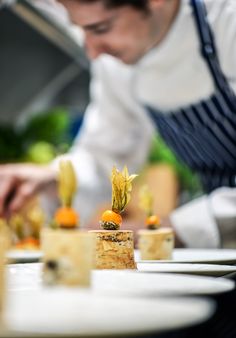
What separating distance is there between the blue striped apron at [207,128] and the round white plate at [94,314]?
4.18ft

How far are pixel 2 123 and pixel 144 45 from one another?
176 centimetres

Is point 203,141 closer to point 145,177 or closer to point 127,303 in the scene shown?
point 127,303

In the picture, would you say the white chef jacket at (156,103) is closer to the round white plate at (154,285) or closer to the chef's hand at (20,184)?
the chef's hand at (20,184)

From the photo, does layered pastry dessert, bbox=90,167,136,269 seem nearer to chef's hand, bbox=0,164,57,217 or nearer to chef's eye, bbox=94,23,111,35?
chef's eye, bbox=94,23,111,35

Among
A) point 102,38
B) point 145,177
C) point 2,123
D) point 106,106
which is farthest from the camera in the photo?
point 145,177

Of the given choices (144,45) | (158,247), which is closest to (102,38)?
(144,45)

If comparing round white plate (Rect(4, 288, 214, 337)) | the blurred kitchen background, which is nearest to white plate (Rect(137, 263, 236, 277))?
round white plate (Rect(4, 288, 214, 337))

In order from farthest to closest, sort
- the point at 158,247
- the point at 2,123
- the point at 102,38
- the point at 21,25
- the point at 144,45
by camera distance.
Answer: the point at 2,123 → the point at 21,25 → the point at 144,45 → the point at 102,38 → the point at 158,247

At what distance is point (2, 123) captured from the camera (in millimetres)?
3379

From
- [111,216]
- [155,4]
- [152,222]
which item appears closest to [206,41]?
[155,4]

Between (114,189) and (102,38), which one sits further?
(102,38)

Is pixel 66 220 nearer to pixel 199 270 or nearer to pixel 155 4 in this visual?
pixel 199 270

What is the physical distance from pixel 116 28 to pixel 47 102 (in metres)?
1.94

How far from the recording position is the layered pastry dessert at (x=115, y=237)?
95cm
